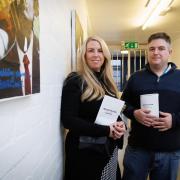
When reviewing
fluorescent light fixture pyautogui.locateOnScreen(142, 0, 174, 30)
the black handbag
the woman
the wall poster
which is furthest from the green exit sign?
the wall poster

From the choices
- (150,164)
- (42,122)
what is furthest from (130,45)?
(42,122)

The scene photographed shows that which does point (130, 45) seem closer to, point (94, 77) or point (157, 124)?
point (157, 124)

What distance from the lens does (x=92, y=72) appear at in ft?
5.39

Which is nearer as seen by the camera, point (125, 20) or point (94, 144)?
point (94, 144)

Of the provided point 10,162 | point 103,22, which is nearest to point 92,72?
point 10,162

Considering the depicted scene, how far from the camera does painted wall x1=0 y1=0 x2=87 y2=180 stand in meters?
0.75

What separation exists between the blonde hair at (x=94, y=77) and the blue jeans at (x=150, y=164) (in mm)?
495

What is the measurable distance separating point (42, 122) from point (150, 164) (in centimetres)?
105

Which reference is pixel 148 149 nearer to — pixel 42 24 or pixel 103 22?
pixel 42 24

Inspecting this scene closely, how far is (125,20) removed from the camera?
5496 millimetres

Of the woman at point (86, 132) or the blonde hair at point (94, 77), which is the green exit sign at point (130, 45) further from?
the woman at point (86, 132)

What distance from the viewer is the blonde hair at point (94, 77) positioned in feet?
4.97

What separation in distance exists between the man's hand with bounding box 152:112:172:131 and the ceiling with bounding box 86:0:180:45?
2862 mm

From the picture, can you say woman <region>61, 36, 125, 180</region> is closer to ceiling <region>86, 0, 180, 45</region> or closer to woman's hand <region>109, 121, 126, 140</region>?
woman's hand <region>109, 121, 126, 140</region>
